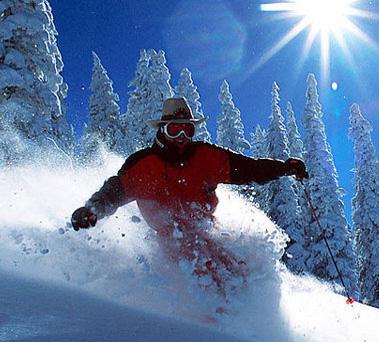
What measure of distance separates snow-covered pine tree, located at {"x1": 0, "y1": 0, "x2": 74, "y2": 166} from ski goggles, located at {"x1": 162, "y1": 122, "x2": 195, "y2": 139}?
11.5m

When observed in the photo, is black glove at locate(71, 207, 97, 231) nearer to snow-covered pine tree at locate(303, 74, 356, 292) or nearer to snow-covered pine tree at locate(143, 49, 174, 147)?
snow-covered pine tree at locate(143, 49, 174, 147)

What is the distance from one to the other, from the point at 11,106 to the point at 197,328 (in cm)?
1475

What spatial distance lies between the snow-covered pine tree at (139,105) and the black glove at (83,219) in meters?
22.9

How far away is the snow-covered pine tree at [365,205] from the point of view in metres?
29.9

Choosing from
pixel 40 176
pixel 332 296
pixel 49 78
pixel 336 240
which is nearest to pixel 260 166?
pixel 332 296

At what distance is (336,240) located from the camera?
2861 centimetres

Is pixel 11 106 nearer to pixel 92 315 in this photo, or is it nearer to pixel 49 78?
pixel 49 78

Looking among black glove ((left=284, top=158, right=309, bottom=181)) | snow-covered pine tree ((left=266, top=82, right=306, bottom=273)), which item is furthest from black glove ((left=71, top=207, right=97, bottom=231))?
snow-covered pine tree ((left=266, top=82, right=306, bottom=273))

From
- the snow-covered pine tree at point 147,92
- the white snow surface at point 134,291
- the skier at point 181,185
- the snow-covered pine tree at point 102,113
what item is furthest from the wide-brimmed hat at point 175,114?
the snow-covered pine tree at point 102,113

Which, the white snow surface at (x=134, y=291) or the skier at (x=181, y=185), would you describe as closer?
the white snow surface at (x=134, y=291)

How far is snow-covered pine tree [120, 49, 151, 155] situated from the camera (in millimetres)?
28375

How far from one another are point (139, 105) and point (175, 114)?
78.9 ft

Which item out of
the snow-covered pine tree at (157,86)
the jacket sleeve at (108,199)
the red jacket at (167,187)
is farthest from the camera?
the snow-covered pine tree at (157,86)

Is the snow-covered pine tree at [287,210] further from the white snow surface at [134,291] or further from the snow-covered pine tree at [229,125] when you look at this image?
the white snow surface at [134,291]
